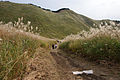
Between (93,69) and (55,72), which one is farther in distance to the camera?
(93,69)

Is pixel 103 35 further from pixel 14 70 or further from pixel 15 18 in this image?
pixel 15 18

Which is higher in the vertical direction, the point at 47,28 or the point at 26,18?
the point at 26,18

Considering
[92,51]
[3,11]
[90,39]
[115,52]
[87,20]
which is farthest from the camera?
[87,20]

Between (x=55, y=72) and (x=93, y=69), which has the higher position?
(x=55, y=72)

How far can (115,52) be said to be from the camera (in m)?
4.72

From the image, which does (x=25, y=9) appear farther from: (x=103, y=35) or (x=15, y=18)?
(x=103, y=35)

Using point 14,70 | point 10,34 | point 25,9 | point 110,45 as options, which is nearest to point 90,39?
point 110,45

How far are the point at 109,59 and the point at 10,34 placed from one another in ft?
12.8

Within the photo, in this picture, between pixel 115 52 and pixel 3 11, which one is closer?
pixel 115 52

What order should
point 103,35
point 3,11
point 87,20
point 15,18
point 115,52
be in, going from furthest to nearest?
1. point 87,20
2. point 3,11
3. point 15,18
4. point 103,35
5. point 115,52

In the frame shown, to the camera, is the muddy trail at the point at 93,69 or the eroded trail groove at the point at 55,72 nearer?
the eroded trail groove at the point at 55,72

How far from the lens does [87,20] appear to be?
14888 centimetres

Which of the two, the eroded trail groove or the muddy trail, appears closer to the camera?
the eroded trail groove

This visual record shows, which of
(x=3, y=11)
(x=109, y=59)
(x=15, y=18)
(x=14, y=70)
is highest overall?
(x=3, y=11)
